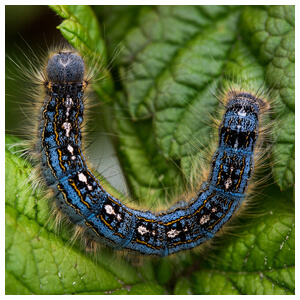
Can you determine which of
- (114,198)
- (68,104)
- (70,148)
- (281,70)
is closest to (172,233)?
(114,198)

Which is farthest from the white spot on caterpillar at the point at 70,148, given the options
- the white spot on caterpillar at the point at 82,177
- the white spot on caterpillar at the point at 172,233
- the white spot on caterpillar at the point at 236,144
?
the white spot on caterpillar at the point at 236,144

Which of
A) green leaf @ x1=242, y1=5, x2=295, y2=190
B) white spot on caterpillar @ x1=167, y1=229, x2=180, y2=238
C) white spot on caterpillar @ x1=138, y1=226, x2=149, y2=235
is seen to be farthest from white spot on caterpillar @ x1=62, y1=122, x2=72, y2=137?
green leaf @ x1=242, y1=5, x2=295, y2=190

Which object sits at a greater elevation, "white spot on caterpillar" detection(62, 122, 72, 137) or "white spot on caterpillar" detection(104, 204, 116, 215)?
"white spot on caterpillar" detection(62, 122, 72, 137)

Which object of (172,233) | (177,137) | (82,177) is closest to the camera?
(82,177)

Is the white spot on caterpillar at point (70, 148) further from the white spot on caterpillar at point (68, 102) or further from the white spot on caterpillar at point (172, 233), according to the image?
the white spot on caterpillar at point (172, 233)

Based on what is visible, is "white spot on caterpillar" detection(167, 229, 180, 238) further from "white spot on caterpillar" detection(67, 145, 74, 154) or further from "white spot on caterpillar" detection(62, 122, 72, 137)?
"white spot on caterpillar" detection(62, 122, 72, 137)

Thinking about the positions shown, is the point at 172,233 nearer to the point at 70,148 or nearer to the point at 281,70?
the point at 70,148
